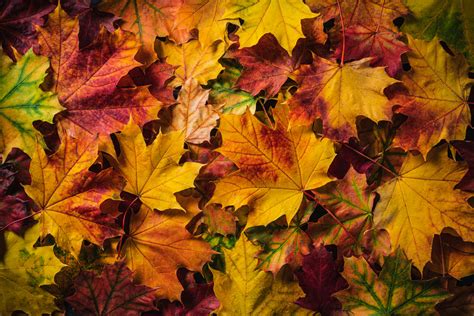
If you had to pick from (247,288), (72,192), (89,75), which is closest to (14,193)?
(72,192)

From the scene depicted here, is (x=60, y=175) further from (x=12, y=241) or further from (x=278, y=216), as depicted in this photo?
(x=278, y=216)

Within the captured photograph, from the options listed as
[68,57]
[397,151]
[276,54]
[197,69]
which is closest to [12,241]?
[68,57]

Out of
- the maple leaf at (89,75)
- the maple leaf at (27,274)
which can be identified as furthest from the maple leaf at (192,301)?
the maple leaf at (89,75)

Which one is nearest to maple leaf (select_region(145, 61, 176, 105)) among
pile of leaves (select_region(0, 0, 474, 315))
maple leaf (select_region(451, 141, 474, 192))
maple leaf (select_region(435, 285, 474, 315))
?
pile of leaves (select_region(0, 0, 474, 315))

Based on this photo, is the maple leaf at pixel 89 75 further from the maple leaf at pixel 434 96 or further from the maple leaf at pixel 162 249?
the maple leaf at pixel 434 96

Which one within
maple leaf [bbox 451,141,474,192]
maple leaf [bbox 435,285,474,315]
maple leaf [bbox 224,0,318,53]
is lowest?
maple leaf [bbox 435,285,474,315]

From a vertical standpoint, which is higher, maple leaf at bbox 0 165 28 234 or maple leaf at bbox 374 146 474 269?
maple leaf at bbox 0 165 28 234

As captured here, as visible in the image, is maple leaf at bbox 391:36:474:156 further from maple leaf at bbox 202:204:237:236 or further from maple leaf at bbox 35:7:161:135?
maple leaf at bbox 35:7:161:135
